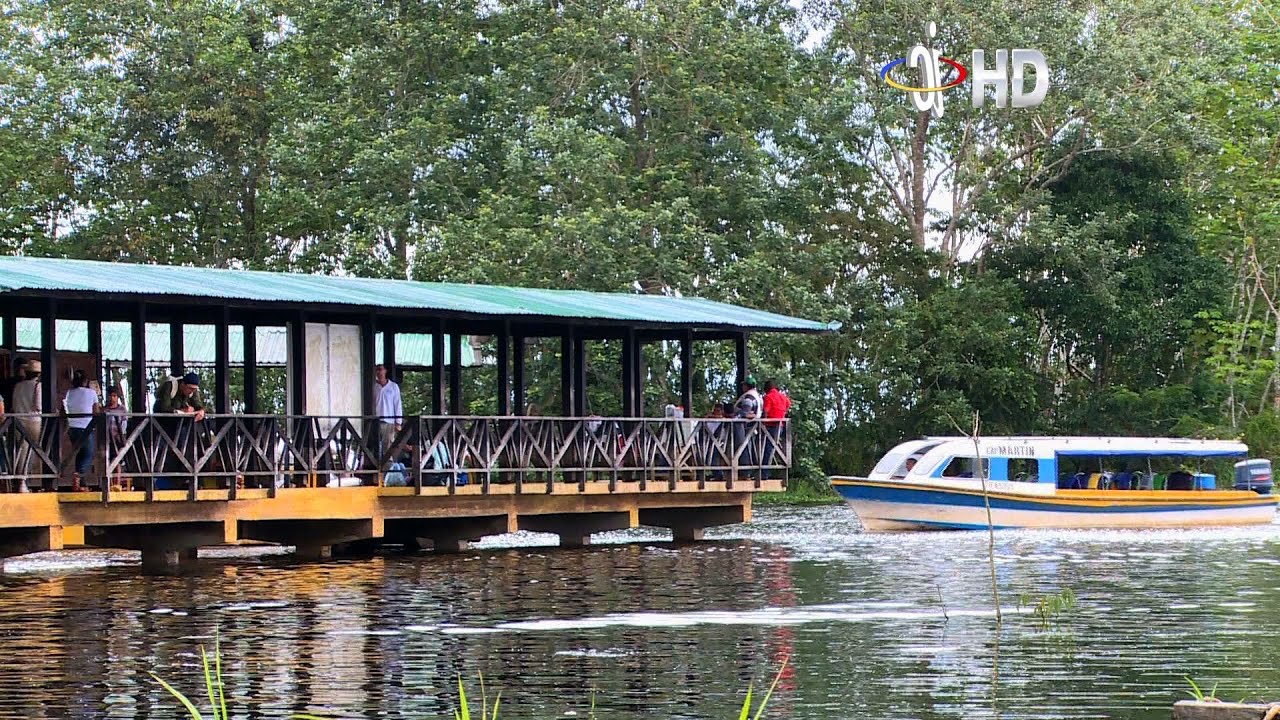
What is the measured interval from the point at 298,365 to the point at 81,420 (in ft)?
10.9

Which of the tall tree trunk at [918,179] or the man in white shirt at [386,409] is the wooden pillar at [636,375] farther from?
the tall tree trunk at [918,179]

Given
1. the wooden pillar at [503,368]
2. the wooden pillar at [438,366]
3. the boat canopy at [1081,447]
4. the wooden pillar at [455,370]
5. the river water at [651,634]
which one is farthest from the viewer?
the boat canopy at [1081,447]

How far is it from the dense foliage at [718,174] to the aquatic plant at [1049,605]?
813 inches

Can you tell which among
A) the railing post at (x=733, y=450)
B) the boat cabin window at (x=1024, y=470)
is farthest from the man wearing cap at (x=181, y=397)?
the boat cabin window at (x=1024, y=470)

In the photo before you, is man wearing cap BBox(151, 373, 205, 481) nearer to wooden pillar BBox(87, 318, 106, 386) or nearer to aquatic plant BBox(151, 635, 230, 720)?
wooden pillar BBox(87, 318, 106, 386)

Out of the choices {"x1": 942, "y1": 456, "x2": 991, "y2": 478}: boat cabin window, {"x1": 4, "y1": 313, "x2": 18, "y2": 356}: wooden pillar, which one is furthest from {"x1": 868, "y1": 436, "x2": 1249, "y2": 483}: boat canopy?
{"x1": 4, "y1": 313, "x2": 18, "y2": 356}: wooden pillar

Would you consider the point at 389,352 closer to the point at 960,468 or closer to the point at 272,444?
the point at 272,444

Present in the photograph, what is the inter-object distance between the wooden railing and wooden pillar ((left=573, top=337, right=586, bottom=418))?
0.86 m

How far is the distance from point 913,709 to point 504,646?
156 inches

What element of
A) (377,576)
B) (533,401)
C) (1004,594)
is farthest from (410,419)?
(533,401)

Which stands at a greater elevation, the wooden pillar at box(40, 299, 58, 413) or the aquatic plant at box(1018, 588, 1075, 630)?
the wooden pillar at box(40, 299, 58, 413)

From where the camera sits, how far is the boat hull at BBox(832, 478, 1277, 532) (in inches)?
1175

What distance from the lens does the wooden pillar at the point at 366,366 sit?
80.5 ft

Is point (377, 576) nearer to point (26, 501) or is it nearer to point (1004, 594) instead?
point (26, 501)
